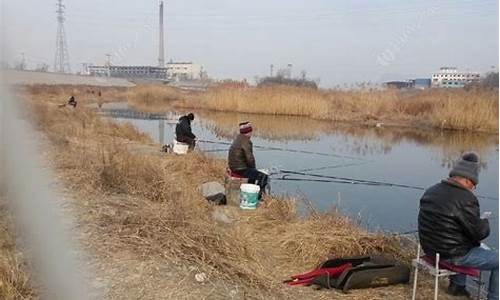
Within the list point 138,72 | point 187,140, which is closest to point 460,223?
point 187,140

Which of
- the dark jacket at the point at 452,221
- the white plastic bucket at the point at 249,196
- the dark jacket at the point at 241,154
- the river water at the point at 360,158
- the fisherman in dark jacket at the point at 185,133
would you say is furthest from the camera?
the fisherman in dark jacket at the point at 185,133

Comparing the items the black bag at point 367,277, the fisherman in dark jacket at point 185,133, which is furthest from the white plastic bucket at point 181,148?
the black bag at point 367,277

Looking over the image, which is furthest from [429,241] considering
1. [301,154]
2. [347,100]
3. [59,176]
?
[347,100]

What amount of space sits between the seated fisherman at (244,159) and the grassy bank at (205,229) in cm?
62

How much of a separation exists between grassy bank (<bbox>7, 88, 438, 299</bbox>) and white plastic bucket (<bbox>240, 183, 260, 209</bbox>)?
0.50 feet

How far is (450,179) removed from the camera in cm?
373

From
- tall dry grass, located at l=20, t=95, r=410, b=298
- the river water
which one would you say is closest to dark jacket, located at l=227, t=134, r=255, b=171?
tall dry grass, located at l=20, t=95, r=410, b=298

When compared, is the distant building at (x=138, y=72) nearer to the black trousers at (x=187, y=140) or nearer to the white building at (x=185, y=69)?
the white building at (x=185, y=69)

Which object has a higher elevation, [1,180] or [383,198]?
[1,180]

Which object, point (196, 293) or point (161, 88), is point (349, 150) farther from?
point (161, 88)

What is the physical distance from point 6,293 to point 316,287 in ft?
8.28

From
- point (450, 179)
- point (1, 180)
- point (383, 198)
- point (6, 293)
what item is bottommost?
point (383, 198)

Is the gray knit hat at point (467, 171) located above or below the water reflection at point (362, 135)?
above

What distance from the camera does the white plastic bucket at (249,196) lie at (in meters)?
6.93
